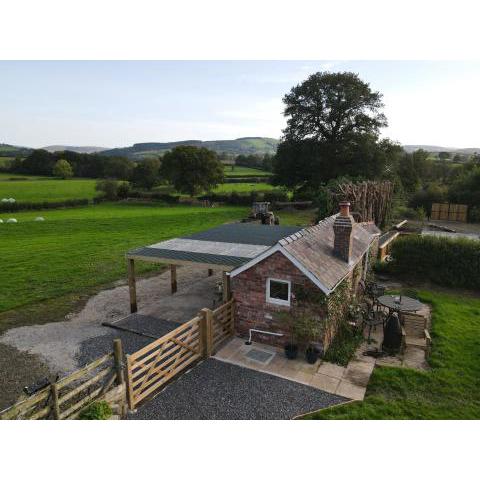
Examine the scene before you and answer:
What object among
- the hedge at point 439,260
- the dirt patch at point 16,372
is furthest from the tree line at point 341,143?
the dirt patch at point 16,372

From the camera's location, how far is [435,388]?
929cm

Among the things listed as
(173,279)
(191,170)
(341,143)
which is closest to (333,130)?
(341,143)

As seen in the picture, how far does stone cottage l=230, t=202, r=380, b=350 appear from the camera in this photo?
10609 millimetres

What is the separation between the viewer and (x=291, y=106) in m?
45.2

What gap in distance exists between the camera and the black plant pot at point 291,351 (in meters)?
10.7

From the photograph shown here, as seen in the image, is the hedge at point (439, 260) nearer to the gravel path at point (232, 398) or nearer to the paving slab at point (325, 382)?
the paving slab at point (325, 382)

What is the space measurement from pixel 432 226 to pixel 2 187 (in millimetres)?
71816

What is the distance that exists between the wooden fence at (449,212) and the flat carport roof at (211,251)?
31.4 m

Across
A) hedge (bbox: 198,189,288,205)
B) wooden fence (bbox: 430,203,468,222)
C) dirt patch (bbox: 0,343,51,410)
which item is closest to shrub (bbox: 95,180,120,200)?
hedge (bbox: 198,189,288,205)

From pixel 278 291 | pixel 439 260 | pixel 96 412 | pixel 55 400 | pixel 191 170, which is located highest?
pixel 191 170

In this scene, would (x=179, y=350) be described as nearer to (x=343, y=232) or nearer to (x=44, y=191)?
(x=343, y=232)

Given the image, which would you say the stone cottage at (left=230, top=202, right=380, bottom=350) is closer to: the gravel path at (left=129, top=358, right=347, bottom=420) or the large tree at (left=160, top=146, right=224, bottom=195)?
the gravel path at (left=129, top=358, right=347, bottom=420)

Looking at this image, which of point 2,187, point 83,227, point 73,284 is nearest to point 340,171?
point 83,227

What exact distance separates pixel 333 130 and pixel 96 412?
43.3 m
